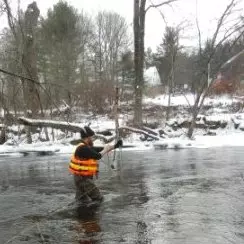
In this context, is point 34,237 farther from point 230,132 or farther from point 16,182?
point 230,132

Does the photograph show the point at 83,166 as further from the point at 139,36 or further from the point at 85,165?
the point at 139,36

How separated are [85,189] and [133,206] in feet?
3.53

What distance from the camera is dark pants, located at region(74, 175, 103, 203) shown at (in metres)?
11.2

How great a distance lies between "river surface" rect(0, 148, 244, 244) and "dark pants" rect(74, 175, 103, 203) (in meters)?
0.30

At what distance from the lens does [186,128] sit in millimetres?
33438

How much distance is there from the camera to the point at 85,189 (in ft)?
36.9

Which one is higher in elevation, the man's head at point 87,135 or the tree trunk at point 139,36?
the tree trunk at point 139,36

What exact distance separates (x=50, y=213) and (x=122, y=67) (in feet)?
145

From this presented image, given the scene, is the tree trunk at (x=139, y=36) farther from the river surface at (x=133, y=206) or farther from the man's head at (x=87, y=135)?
the man's head at (x=87, y=135)

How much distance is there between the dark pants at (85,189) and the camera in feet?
36.8

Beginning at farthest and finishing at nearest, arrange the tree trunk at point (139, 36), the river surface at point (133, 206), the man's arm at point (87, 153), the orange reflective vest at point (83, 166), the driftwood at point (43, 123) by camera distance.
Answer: the tree trunk at point (139, 36) → the driftwood at point (43, 123) → the orange reflective vest at point (83, 166) → the man's arm at point (87, 153) → the river surface at point (133, 206)

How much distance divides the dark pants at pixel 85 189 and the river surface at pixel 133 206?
0.30 meters

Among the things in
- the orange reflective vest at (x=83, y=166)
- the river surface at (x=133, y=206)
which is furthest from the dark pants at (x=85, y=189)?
the river surface at (x=133, y=206)

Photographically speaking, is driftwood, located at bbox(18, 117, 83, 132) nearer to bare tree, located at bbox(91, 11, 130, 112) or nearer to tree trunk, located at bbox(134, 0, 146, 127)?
tree trunk, located at bbox(134, 0, 146, 127)
